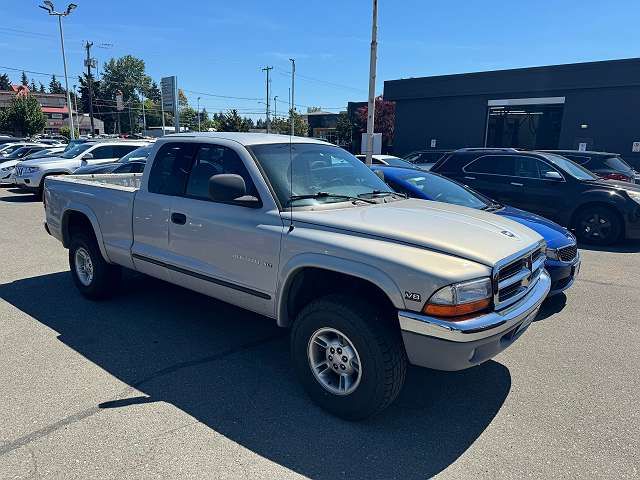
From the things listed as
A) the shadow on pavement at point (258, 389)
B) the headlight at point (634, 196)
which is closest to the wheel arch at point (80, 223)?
the shadow on pavement at point (258, 389)

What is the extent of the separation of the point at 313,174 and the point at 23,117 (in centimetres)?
6791

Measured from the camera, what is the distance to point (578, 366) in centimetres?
391

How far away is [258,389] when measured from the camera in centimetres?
347

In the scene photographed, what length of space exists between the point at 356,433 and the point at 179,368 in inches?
62.5

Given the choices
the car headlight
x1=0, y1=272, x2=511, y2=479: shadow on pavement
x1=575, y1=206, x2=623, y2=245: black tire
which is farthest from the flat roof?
the car headlight

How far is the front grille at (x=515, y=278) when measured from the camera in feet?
9.42

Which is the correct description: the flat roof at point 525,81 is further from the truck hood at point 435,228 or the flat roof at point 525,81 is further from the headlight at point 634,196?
the truck hood at point 435,228

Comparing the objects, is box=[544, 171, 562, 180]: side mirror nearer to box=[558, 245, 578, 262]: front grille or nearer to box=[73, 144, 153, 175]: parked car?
box=[558, 245, 578, 262]: front grille

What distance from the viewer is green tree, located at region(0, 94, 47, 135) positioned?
58.6 meters

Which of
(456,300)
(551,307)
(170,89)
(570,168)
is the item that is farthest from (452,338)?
(170,89)

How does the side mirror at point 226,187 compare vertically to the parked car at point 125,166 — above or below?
above

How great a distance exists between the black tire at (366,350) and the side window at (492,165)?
24.7 ft

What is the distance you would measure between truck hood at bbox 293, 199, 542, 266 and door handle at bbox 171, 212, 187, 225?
1.14m

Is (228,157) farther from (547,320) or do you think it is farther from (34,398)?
(547,320)
